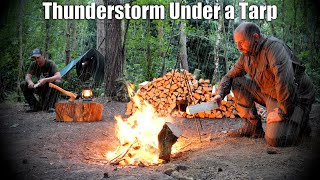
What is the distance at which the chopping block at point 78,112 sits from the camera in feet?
19.8

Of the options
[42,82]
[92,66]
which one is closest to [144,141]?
[42,82]

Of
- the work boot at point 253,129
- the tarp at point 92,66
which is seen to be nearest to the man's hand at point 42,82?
the tarp at point 92,66

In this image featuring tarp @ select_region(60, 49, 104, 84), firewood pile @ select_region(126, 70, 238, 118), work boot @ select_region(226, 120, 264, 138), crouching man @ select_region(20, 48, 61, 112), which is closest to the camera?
work boot @ select_region(226, 120, 264, 138)

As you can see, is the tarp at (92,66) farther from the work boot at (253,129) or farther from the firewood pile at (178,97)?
the work boot at (253,129)

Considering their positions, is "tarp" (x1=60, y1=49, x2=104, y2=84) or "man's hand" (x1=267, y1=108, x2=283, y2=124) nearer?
"man's hand" (x1=267, y1=108, x2=283, y2=124)

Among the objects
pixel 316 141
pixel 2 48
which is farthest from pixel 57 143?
pixel 2 48

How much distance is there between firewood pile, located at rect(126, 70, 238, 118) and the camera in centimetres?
669

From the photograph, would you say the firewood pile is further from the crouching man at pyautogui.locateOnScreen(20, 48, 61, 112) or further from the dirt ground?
the crouching man at pyautogui.locateOnScreen(20, 48, 61, 112)

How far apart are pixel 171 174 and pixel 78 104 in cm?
384

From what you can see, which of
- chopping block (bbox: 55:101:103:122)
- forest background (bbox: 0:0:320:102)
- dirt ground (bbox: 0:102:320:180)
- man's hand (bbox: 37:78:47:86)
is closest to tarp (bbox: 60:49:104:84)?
forest background (bbox: 0:0:320:102)

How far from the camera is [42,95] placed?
7.34 m

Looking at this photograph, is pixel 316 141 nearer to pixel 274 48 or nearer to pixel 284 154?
pixel 284 154

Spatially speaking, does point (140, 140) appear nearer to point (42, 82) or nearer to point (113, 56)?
point (42, 82)

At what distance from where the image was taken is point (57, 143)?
13.7ft
